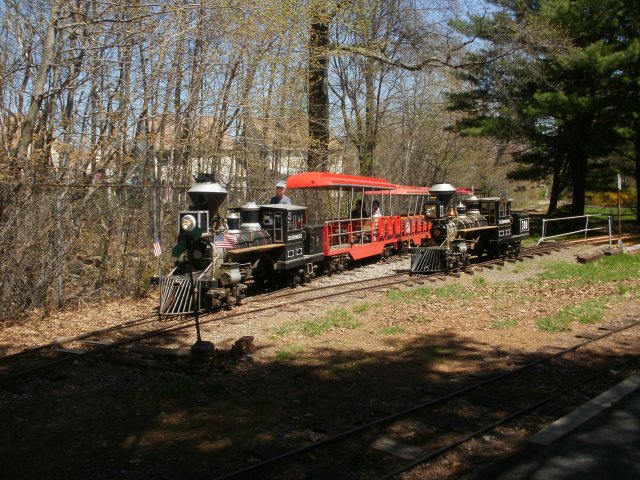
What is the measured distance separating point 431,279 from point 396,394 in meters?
8.12

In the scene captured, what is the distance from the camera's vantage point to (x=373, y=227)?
1809 cm

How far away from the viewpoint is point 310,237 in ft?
47.2

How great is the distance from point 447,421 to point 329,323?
4117mm

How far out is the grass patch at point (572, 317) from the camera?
30.7 feet

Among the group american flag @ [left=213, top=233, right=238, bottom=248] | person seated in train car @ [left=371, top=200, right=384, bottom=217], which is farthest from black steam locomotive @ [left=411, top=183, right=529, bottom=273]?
american flag @ [left=213, top=233, right=238, bottom=248]

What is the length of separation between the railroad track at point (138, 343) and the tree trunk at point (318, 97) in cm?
807

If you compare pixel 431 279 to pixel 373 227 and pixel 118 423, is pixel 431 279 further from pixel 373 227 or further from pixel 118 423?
pixel 118 423

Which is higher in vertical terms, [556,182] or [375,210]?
[556,182]

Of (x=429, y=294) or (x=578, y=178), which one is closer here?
(x=429, y=294)

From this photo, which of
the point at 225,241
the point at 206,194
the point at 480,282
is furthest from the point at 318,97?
the point at 206,194

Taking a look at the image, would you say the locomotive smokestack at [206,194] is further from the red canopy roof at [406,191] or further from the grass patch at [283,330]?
the red canopy roof at [406,191]

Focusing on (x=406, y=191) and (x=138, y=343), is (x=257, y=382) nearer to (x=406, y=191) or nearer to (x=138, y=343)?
(x=138, y=343)

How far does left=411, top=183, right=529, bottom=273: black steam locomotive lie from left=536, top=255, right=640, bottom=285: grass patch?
5.59ft

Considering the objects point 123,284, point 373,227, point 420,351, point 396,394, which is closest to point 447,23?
point 373,227
